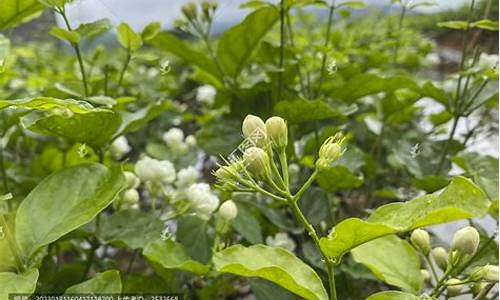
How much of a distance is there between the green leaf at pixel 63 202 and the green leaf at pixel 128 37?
232 mm

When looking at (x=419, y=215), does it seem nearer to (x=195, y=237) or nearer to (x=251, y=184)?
(x=251, y=184)

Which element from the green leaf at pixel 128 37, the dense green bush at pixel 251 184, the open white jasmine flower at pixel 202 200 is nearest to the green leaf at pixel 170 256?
the dense green bush at pixel 251 184

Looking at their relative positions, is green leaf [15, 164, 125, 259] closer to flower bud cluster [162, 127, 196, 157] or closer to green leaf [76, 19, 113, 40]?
green leaf [76, 19, 113, 40]

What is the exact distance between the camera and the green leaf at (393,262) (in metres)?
0.75

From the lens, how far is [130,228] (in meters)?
0.93

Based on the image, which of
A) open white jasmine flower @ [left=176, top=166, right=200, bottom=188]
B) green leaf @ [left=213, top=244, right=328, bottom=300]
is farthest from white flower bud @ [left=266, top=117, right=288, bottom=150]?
open white jasmine flower @ [left=176, top=166, right=200, bottom=188]

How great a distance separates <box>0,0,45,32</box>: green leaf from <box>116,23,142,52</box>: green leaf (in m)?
0.13

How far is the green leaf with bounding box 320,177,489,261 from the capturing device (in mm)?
578

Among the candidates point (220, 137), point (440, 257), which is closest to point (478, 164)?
point (440, 257)

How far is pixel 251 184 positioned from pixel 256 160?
0.11 ft

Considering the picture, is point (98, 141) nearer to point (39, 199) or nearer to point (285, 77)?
point (39, 199)

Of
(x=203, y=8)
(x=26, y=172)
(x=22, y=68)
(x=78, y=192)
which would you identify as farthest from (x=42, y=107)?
(x=22, y=68)

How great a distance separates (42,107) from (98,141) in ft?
0.85

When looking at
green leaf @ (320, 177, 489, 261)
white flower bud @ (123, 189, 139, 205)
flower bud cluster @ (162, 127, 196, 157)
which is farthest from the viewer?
flower bud cluster @ (162, 127, 196, 157)
